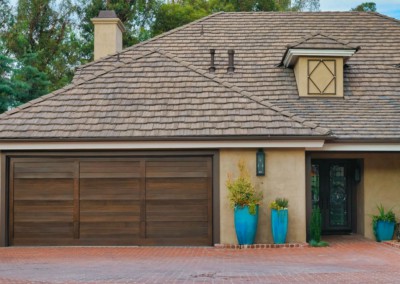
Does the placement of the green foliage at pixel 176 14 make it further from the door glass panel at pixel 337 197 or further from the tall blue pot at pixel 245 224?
the tall blue pot at pixel 245 224

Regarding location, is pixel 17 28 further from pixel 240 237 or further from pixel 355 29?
pixel 240 237

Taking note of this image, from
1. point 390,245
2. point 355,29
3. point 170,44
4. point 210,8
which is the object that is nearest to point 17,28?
point 210,8

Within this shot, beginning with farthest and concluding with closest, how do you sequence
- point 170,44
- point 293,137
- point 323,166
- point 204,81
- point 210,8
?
point 210,8, point 170,44, point 323,166, point 204,81, point 293,137

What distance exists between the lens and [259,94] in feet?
57.4

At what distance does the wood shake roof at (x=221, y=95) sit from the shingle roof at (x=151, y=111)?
0.9 inches

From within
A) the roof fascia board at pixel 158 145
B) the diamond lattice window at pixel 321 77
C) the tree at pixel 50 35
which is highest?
the tree at pixel 50 35

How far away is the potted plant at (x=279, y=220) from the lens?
14.0m

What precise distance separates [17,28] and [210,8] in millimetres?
11551

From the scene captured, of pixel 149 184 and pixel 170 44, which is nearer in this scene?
pixel 149 184

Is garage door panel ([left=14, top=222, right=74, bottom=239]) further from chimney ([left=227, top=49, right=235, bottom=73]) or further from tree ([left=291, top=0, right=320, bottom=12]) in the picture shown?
tree ([left=291, top=0, right=320, bottom=12])

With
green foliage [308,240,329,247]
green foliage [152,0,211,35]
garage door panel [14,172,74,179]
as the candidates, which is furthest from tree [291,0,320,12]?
garage door panel [14,172,74,179]

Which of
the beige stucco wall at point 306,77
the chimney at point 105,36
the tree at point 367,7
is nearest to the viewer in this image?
the beige stucco wall at point 306,77

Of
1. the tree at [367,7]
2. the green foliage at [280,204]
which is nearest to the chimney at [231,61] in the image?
the green foliage at [280,204]

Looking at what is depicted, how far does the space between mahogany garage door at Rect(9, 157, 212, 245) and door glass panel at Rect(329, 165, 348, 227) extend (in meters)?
4.20
